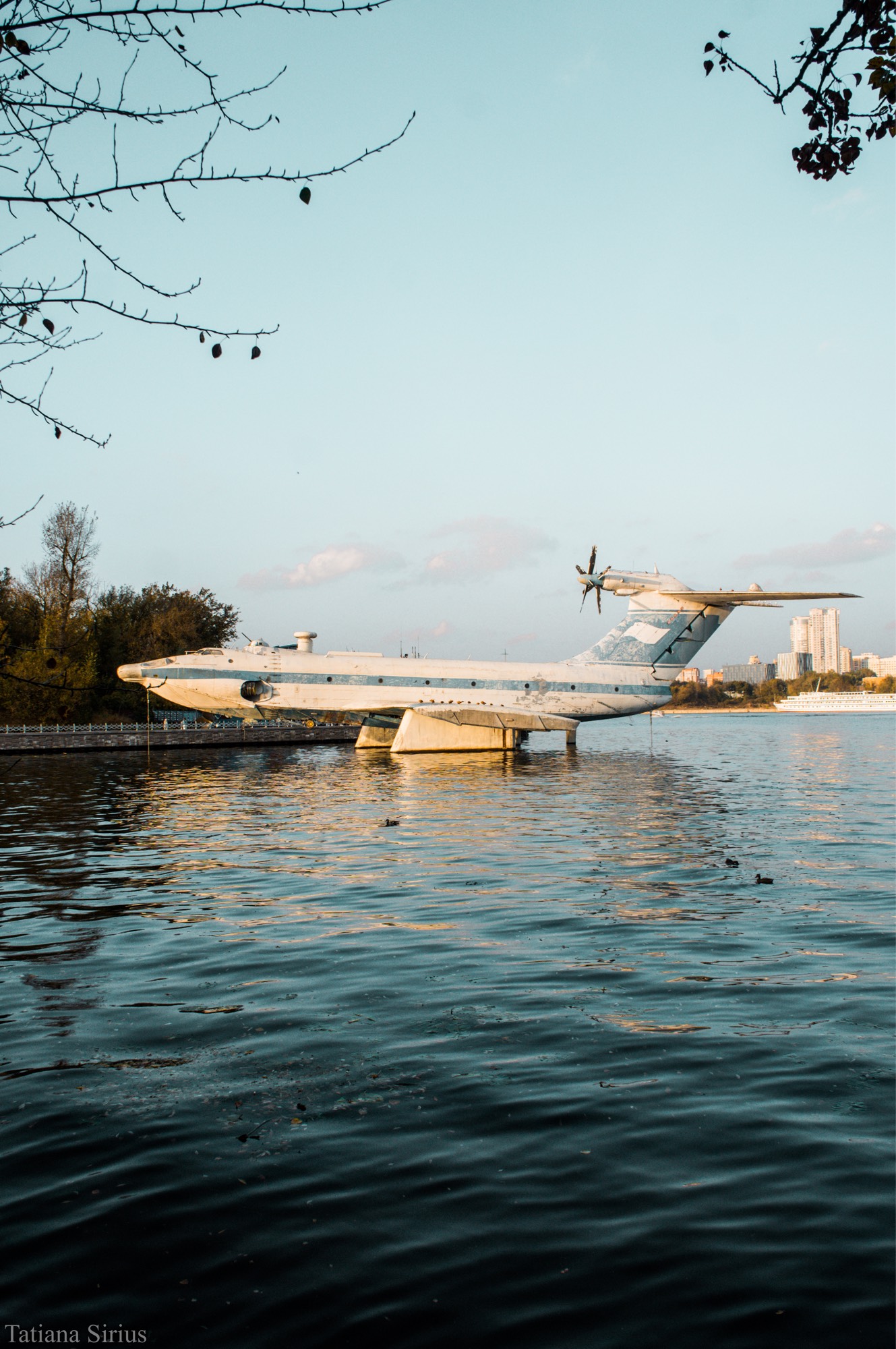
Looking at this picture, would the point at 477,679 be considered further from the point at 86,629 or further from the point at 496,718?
the point at 86,629

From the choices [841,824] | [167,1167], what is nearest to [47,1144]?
[167,1167]

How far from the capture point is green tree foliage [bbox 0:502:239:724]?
68.9 m

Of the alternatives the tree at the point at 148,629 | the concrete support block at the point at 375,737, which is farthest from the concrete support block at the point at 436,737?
the tree at the point at 148,629

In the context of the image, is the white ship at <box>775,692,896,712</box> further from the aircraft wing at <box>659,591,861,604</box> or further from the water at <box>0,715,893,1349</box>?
the water at <box>0,715,893,1349</box>

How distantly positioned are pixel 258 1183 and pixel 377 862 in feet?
40.0

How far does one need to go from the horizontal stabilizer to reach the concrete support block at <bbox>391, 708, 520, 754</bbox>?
1.29 ft

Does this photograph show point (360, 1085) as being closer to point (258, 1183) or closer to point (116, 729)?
point (258, 1183)

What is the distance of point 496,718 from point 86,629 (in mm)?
38824

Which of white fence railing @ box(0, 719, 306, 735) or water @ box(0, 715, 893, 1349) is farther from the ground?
white fence railing @ box(0, 719, 306, 735)

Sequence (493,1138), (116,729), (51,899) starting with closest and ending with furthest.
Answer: (493,1138) < (51,899) < (116,729)

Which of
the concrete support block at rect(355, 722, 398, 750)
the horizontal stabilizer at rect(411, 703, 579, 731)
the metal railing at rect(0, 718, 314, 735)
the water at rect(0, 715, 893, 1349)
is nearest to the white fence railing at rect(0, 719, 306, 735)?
the metal railing at rect(0, 718, 314, 735)

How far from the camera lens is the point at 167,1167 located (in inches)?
226

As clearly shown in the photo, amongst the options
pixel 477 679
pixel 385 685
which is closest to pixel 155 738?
pixel 385 685

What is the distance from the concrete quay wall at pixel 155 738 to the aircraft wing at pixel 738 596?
31.4 m
